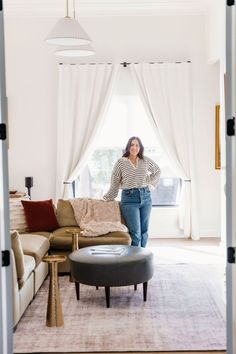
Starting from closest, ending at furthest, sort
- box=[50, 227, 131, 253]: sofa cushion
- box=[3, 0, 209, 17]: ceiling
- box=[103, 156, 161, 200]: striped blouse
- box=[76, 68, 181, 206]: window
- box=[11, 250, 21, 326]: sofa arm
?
box=[11, 250, 21, 326]: sofa arm, box=[50, 227, 131, 253]: sofa cushion, box=[103, 156, 161, 200]: striped blouse, box=[3, 0, 209, 17]: ceiling, box=[76, 68, 181, 206]: window

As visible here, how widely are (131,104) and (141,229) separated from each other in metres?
2.36

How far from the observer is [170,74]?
8.00 meters

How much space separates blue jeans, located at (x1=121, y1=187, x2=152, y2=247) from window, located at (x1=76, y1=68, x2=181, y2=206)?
1.79 meters

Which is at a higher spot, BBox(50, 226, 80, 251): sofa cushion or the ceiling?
the ceiling

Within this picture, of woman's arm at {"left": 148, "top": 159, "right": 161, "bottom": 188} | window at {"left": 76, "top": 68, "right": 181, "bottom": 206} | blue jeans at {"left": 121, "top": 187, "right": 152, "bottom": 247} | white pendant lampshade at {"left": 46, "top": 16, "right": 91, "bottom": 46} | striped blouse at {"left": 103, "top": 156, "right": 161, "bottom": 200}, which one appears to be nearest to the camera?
white pendant lampshade at {"left": 46, "top": 16, "right": 91, "bottom": 46}

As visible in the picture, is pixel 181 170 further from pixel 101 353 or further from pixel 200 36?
pixel 101 353

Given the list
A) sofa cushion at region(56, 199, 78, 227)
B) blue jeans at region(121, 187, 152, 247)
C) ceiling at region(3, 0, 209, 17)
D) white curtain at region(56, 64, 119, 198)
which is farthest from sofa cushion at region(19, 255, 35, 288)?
ceiling at region(3, 0, 209, 17)

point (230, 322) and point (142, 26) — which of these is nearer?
point (230, 322)

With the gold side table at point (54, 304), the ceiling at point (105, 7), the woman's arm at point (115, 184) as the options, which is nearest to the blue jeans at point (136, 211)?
the woman's arm at point (115, 184)

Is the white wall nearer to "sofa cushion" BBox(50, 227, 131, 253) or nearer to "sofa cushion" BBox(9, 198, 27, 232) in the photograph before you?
"sofa cushion" BBox(9, 198, 27, 232)

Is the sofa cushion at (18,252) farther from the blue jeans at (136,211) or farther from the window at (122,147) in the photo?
the window at (122,147)

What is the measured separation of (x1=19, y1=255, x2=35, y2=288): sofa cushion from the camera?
441cm

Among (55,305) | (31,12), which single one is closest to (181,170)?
(31,12)

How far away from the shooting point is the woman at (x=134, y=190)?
6.35m
